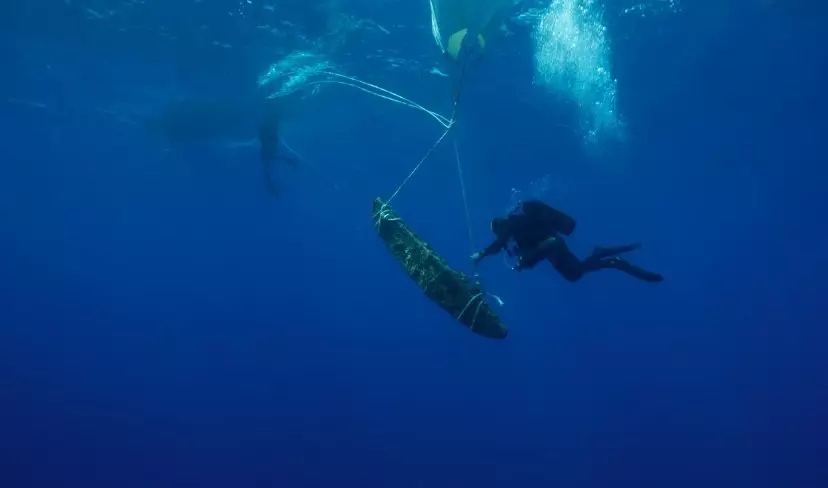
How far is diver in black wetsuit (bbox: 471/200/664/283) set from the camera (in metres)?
7.14

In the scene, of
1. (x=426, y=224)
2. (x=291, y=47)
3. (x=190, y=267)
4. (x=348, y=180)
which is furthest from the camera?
(x=190, y=267)

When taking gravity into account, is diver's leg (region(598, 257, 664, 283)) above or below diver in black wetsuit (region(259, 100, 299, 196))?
below

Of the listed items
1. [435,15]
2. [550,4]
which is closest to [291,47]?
[550,4]

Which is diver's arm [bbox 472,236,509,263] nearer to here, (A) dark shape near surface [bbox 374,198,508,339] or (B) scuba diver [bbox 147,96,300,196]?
(A) dark shape near surface [bbox 374,198,508,339]

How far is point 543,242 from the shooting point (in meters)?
7.21

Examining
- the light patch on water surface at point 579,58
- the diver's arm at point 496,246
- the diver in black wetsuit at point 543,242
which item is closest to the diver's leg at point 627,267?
the diver in black wetsuit at point 543,242

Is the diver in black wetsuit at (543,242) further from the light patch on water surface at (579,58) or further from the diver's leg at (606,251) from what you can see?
the light patch on water surface at (579,58)

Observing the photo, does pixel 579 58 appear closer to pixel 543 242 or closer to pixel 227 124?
pixel 543 242

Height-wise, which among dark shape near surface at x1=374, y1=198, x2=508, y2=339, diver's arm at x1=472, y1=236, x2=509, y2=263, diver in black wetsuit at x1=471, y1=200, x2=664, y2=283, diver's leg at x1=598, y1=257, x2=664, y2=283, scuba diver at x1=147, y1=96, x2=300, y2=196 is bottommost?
dark shape near surface at x1=374, y1=198, x2=508, y2=339

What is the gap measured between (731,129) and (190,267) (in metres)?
59.2

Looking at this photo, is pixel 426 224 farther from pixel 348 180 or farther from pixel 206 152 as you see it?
pixel 206 152

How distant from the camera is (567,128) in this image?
937 inches

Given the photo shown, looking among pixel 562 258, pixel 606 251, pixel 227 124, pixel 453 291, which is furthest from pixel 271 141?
pixel 453 291

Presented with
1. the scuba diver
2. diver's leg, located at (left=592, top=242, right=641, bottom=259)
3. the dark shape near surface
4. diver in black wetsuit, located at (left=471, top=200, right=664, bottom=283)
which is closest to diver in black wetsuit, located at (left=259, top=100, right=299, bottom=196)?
the scuba diver
